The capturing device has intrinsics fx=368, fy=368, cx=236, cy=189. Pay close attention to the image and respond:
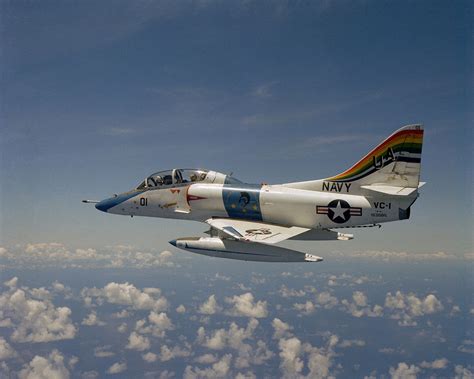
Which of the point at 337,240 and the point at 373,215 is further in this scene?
the point at 337,240

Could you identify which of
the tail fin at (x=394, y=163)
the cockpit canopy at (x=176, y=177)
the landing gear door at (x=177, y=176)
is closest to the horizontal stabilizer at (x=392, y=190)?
the tail fin at (x=394, y=163)

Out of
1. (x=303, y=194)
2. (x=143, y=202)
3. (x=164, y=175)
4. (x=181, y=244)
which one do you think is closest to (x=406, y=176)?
(x=303, y=194)

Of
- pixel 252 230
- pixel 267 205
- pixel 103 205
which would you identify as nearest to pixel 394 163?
pixel 267 205

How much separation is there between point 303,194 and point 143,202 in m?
7.49

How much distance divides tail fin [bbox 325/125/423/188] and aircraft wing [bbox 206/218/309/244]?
3.25m

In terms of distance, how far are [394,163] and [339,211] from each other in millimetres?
2779

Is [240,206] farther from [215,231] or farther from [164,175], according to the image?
[164,175]

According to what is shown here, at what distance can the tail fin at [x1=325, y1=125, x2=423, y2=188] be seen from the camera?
1388 cm

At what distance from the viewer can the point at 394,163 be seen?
14.2m

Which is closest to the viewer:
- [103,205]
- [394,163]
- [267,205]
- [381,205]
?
[394,163]

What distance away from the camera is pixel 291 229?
15.1m

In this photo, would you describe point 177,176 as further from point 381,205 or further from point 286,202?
point 381,205

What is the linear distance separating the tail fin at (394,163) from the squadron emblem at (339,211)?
1032mm

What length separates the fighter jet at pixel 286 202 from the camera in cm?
1401
